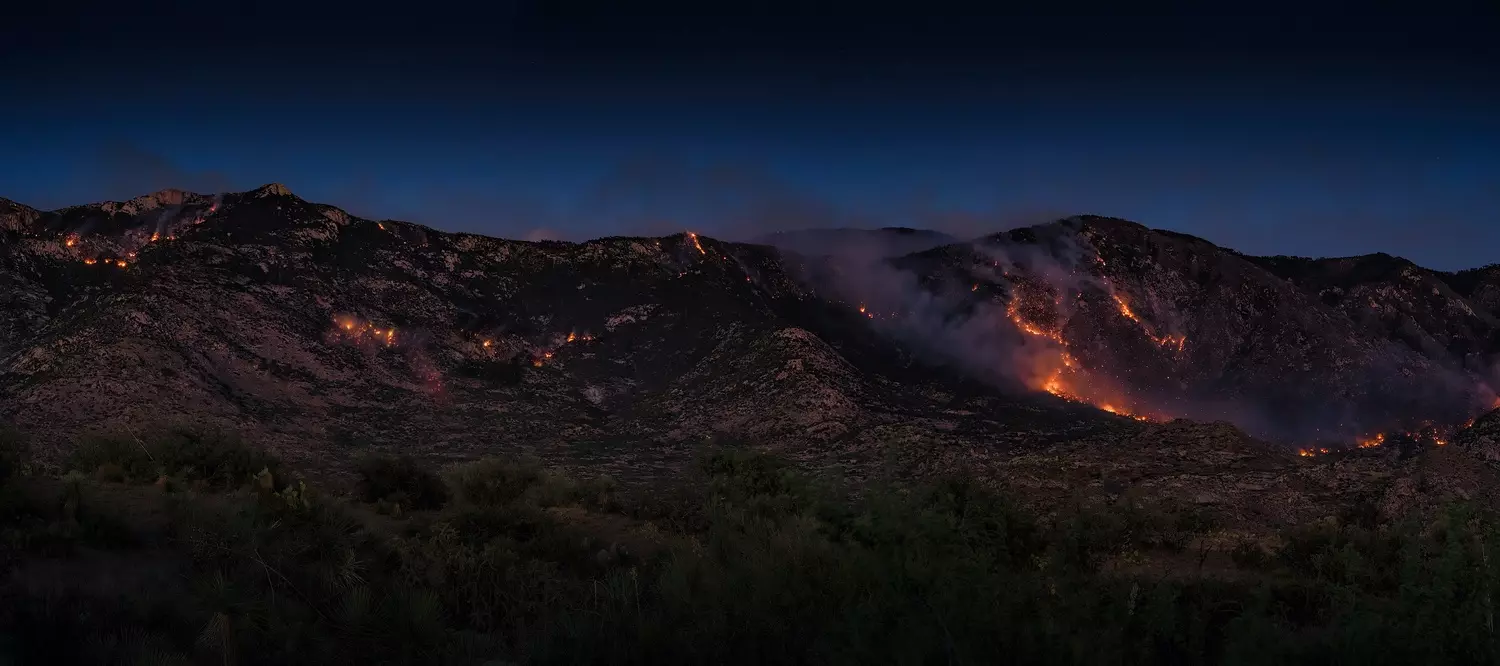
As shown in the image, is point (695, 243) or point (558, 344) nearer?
point (558, 344)

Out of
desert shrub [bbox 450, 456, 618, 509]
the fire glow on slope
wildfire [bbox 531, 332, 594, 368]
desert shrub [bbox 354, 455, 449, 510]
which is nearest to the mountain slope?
wildfire [bbox 531, 332, 594, 368]

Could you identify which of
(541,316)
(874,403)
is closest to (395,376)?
(541,316)

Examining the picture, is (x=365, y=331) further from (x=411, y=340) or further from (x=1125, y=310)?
(x=1125, y=310)

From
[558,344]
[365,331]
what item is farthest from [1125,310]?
[365,331]

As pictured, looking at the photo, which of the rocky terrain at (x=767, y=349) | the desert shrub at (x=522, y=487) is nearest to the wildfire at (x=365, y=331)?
the rocky terrain at (x=767, y=349)

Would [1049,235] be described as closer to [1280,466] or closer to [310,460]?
[1280,466]

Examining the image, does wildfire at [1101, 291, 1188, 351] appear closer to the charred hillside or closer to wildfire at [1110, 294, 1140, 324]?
wildfire at [1110, 294, 1140, 324]

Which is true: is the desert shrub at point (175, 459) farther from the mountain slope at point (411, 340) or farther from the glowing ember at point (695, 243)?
the glowing ember at point (695, 243)
